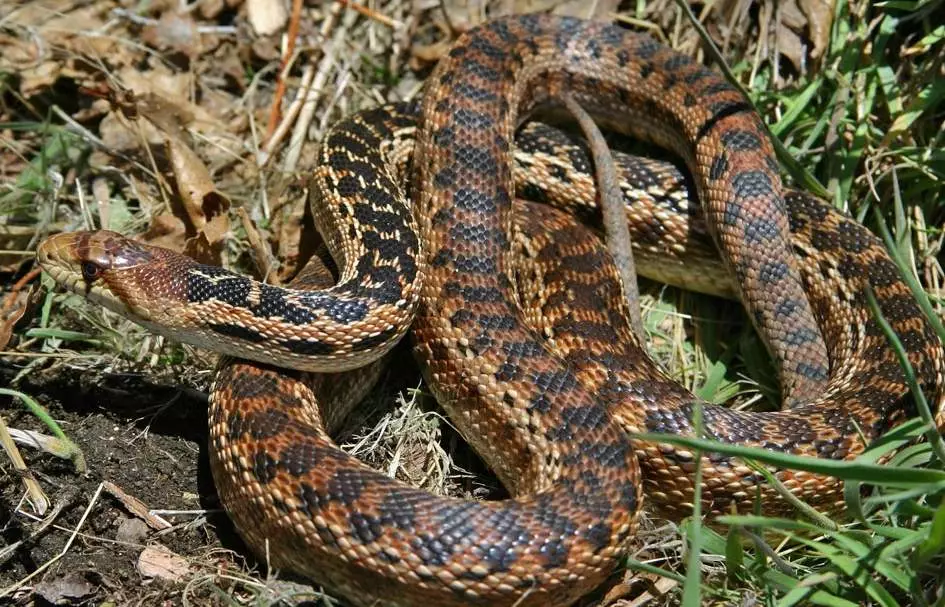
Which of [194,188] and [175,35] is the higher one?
[175,35]

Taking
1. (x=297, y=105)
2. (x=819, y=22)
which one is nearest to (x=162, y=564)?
(x=297, y=105)

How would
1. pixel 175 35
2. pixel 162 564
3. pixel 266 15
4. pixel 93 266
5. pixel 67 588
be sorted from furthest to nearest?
pixel 266 15 < pixel 175 35 < pixel 93 266 < pixel 162 564 < pixel 67 588

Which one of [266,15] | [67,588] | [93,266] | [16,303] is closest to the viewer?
[67,588]

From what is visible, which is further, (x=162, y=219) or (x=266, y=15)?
(x=266, y=15)

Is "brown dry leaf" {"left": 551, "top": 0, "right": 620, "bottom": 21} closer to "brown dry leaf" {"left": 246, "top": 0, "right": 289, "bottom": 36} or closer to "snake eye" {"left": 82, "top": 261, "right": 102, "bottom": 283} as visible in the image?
"brown dry leaf" {"left": 246, "top": 0, "right": 289, "bottom": 36}

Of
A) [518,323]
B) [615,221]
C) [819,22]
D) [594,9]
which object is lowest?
[518,323]

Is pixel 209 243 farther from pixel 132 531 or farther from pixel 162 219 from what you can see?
pixel 132 531

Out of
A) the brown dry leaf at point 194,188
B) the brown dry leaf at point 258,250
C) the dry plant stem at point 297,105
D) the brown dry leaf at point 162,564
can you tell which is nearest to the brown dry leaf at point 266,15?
the dry plant stem at point 297,105

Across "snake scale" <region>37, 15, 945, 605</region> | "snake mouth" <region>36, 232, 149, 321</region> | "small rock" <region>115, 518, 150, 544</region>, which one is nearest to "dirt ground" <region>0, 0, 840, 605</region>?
"small rock" <region>115, 518, 150, 544</region>
